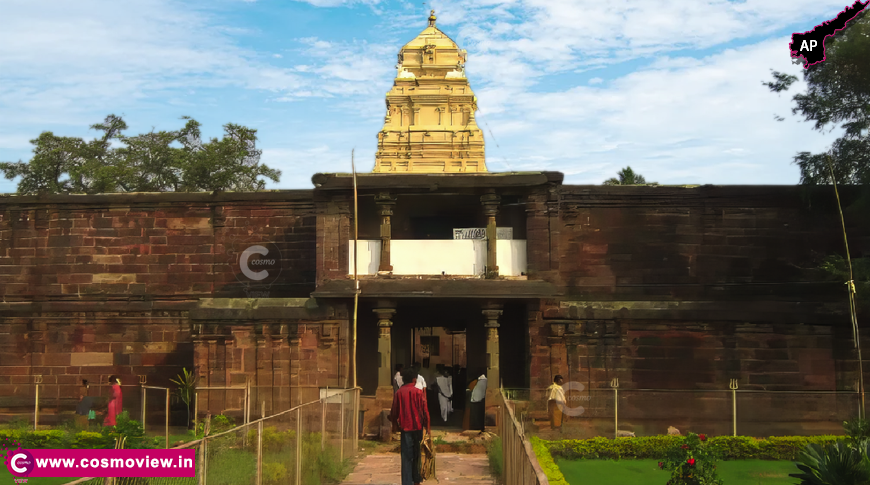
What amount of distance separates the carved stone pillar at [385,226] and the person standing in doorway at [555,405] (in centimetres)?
423

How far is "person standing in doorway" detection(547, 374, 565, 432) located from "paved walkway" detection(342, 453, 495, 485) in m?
1.68

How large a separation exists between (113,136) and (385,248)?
26.8 meters

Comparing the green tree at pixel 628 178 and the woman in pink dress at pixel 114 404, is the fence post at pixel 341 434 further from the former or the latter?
the green tree at pixel 628 178

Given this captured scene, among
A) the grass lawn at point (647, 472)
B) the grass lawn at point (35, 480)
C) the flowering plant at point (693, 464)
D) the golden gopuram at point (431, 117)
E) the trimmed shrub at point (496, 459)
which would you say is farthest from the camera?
the golden gopuram at point (431, 117)

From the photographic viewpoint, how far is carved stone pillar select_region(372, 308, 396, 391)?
700 inches

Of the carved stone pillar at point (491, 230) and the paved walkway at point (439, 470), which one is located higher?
the carved stone pillar at point (491, 230)

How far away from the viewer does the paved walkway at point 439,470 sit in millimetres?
12281

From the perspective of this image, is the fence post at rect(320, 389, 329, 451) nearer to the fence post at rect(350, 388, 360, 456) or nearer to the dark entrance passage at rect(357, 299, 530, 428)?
the fence post at rect(350, 388, 360, 456)

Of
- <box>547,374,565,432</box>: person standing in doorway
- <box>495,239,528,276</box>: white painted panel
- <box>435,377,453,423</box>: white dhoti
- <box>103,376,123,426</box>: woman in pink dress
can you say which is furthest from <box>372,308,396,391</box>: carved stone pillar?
<box>103,376,123,426</box>: woman in pink dress

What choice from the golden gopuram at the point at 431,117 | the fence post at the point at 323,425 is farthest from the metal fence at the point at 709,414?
the golden gopuram at the point at 431,117

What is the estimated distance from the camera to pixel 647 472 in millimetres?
14219

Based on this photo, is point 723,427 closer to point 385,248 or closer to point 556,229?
A: point 556,229

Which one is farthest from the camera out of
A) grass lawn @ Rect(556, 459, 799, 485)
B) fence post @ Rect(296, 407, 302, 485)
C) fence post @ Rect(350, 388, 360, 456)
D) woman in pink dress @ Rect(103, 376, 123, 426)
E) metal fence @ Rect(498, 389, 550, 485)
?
woman in pink dress @ Rect(103, 376, 123, 426)

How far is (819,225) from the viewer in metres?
20.8
